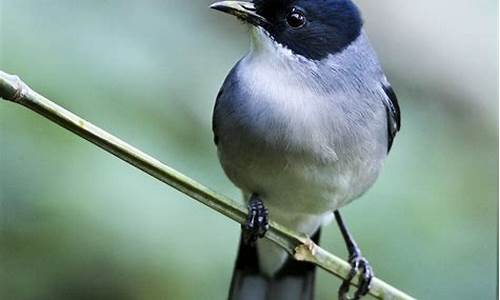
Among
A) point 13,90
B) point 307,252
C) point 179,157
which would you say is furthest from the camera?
point 179,157

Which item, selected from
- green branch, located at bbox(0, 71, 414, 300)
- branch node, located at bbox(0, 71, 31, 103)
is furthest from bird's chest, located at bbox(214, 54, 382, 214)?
branch node, located at bbox(0, 71, 31, 103)

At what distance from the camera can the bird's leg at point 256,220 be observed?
105 cm

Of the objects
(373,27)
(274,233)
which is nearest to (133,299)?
(274,233)

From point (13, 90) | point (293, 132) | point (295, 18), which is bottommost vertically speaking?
point (13, 90)

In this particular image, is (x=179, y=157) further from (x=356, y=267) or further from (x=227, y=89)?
(x=356, y=267)

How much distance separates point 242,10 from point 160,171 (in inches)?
12.6

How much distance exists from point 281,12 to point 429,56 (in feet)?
0.97

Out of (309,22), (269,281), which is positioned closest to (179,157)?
(309,22)

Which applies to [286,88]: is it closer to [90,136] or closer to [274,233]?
[274,233]

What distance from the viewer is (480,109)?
4.19 ft

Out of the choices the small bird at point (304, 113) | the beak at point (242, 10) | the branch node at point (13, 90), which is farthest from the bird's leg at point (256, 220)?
the branch node at point (13, 90)

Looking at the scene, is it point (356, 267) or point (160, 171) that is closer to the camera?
point (160, 171)

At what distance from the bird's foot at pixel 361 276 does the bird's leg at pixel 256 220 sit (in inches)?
5.4

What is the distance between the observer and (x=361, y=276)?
1.16 meters
